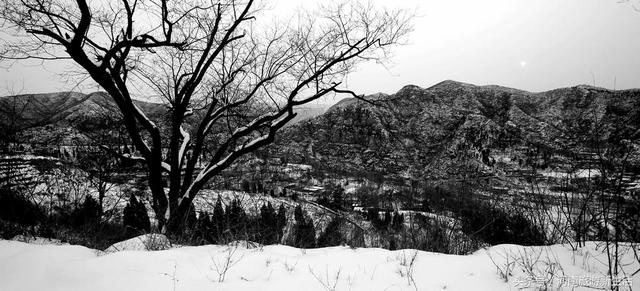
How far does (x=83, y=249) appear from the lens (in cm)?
350

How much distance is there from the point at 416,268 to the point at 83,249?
12.4 ft

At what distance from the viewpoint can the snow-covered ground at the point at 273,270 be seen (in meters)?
2.65

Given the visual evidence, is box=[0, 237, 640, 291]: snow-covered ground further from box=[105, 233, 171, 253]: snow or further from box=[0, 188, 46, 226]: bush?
box=[0, 188, 46, 226]: bush

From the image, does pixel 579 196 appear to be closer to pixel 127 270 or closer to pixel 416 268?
pixel 416 268

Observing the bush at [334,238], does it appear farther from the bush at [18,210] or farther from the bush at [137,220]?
the bush at [18,210]

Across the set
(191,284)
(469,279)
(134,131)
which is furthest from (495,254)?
(134,131)

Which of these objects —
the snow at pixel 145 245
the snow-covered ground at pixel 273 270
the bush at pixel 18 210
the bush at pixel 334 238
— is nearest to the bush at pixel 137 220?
the snow at pixel 145 245

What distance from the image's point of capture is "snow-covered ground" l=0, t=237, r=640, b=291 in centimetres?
265

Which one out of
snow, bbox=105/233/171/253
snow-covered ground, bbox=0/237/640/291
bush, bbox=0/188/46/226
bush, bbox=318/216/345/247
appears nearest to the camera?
snow-covered ground, bbox=0/237/640/291

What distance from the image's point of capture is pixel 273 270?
323 centimetres

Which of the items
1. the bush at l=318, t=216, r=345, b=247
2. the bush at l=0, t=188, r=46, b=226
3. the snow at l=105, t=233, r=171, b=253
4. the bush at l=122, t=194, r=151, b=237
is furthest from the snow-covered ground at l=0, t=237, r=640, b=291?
the bush at l=0, t=188, r=46, b=226

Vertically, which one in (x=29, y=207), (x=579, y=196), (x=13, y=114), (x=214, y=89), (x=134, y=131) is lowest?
(x=29, y=207)

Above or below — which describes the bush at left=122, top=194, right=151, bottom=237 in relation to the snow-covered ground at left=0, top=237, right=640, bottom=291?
below

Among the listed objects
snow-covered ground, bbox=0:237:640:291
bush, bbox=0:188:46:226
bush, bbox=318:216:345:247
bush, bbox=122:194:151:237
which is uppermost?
snow-covered ground, bbox=0:237:640:291
